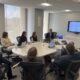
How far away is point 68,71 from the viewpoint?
9.52ft

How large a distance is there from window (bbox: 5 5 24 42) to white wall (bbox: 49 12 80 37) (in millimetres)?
2792

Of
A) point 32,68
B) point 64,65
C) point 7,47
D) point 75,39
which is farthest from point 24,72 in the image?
point 75,39

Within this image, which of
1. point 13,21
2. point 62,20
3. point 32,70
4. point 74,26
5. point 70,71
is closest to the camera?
point 32,70

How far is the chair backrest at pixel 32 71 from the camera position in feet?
8.81

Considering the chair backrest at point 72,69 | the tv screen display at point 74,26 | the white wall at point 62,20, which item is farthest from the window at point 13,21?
the chair backrest at point 72,69

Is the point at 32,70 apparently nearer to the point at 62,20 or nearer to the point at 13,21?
the point at 13,21

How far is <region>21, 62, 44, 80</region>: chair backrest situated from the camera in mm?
2686

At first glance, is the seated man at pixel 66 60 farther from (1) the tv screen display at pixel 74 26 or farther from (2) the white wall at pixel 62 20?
(2) the white wall at pixel 62 20

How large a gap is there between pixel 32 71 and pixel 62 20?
771 cm

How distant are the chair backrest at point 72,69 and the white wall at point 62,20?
680cm

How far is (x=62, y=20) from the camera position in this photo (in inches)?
396

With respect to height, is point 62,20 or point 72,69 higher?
point 62,20

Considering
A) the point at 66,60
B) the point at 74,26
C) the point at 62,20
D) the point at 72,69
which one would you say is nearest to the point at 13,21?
the point at 62,20

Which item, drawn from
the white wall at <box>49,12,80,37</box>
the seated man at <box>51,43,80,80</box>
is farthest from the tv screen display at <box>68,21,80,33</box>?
the seated man at <box>51,43,80,80</box>
